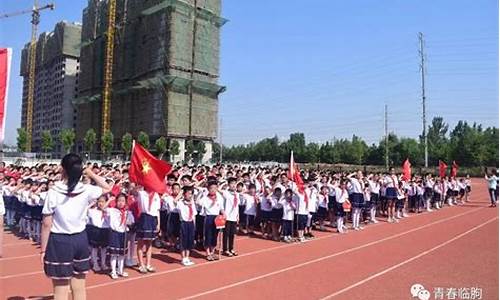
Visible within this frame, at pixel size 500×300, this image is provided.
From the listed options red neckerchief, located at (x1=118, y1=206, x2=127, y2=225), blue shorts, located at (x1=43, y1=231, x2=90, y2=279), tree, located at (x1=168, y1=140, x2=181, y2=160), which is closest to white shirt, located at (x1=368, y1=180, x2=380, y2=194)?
red neckerchief, located at (x1=118, y1=206, x2=127, y2=225)

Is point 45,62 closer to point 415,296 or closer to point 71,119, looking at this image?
point 71,119

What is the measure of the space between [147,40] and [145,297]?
62.6 metres

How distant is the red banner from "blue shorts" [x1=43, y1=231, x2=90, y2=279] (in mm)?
1546

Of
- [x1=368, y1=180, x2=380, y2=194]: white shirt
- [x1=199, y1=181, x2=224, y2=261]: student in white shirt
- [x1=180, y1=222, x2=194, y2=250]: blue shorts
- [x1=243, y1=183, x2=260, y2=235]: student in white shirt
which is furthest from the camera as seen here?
[x1=368, y1=180, x2=380, y2=194]: white shirt

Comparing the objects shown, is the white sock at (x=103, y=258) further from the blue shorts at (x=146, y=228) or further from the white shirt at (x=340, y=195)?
the white shirt at (x=340, y=195)

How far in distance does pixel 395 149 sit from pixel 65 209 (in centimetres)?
5347

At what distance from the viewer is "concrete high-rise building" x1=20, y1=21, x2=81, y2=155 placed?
90.9 metres

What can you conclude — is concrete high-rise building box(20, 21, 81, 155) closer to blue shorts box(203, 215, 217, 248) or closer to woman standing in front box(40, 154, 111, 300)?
blue shorts box(203, 215, 217, 248)

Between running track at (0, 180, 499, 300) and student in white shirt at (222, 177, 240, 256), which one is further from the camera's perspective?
student in white shirt at (222, 177, 240, 256)

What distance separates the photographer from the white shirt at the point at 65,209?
404 cm

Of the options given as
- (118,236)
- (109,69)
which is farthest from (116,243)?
(109,69)

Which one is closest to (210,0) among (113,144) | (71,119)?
(113,144)

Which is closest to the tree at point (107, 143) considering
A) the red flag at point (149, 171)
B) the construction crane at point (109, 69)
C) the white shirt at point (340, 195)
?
the construction crane at point (109, 69)

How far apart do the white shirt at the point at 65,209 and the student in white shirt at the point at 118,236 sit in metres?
2.87
